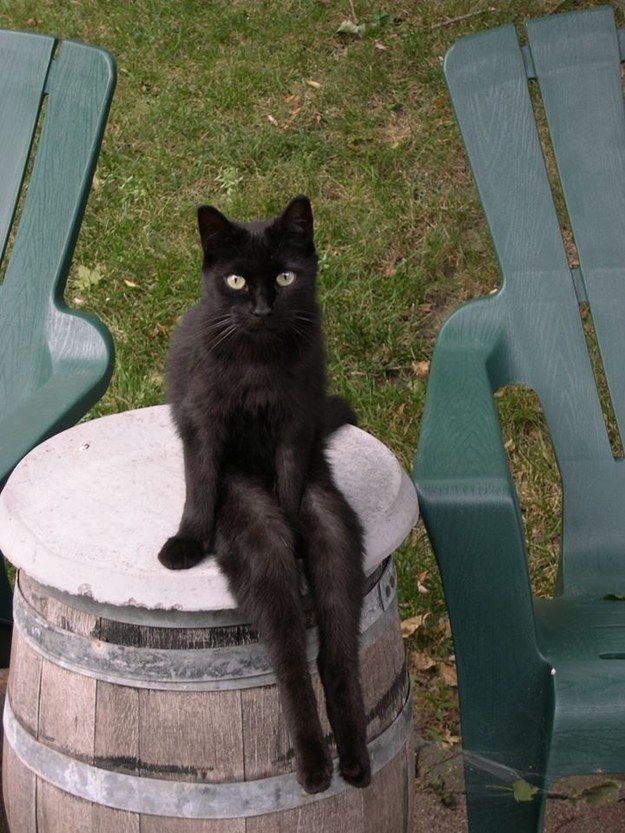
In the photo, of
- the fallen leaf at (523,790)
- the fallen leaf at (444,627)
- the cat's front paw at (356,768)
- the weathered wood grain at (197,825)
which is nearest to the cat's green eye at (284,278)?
the cat's front paw at (356,768)

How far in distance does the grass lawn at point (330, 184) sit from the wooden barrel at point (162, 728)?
1.37 metres

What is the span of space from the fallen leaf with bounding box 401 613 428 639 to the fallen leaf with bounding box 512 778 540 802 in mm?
1160

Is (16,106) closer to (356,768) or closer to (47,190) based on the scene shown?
(47,190)

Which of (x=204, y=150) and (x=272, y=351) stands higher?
(x=204, y=150)

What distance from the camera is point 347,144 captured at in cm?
527

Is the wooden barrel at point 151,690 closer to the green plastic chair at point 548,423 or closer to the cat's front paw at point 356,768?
the cat's front paw at point 356,768

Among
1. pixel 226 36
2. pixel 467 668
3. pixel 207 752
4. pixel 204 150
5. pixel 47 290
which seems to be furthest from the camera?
pixel 226 36

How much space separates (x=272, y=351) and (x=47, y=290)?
1216mm

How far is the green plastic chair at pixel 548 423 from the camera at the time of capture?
220cm

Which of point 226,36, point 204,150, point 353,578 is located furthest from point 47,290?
point 226,36

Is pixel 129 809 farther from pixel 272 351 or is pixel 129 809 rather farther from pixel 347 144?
A: pixel 347 144

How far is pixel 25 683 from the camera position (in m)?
2.03

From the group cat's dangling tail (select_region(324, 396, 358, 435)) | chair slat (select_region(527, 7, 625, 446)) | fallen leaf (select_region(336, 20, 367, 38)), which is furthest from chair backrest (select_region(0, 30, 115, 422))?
fallen leaf (select_region(336, 20, 367, 38))

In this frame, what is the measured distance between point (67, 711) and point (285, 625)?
0.41 m
